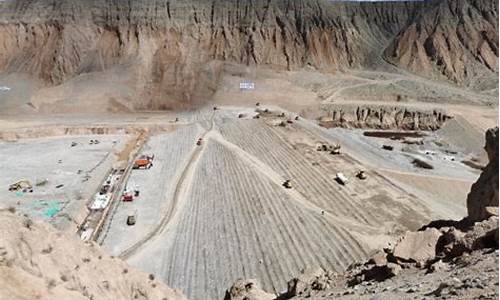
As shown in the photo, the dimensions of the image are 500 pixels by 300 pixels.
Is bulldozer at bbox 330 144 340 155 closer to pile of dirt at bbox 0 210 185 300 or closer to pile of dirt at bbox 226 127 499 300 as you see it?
pile of dirt at bbox 226 127 499 300

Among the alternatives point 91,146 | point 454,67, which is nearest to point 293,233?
point 91,146

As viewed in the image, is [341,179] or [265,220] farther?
[341,179]

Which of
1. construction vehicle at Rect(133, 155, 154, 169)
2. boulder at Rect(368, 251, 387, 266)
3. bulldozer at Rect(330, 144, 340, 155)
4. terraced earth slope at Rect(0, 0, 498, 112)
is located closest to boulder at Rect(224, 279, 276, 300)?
boulder at Rect(368, 251, 387, 266)

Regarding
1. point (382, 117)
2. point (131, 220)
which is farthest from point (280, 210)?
point (382, 117)

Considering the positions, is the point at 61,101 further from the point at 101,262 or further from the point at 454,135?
the point at 101,262

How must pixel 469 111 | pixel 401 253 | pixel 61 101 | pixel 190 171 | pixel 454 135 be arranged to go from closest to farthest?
1. pixel 401 253
2. pixel 190 171
3. pixel 454 135
4. pixel 469 111
5. pixel 61 101

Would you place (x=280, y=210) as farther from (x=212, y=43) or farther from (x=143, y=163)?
(x=212, y=43)

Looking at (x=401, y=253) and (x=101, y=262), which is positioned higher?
(x=401, y=253)
